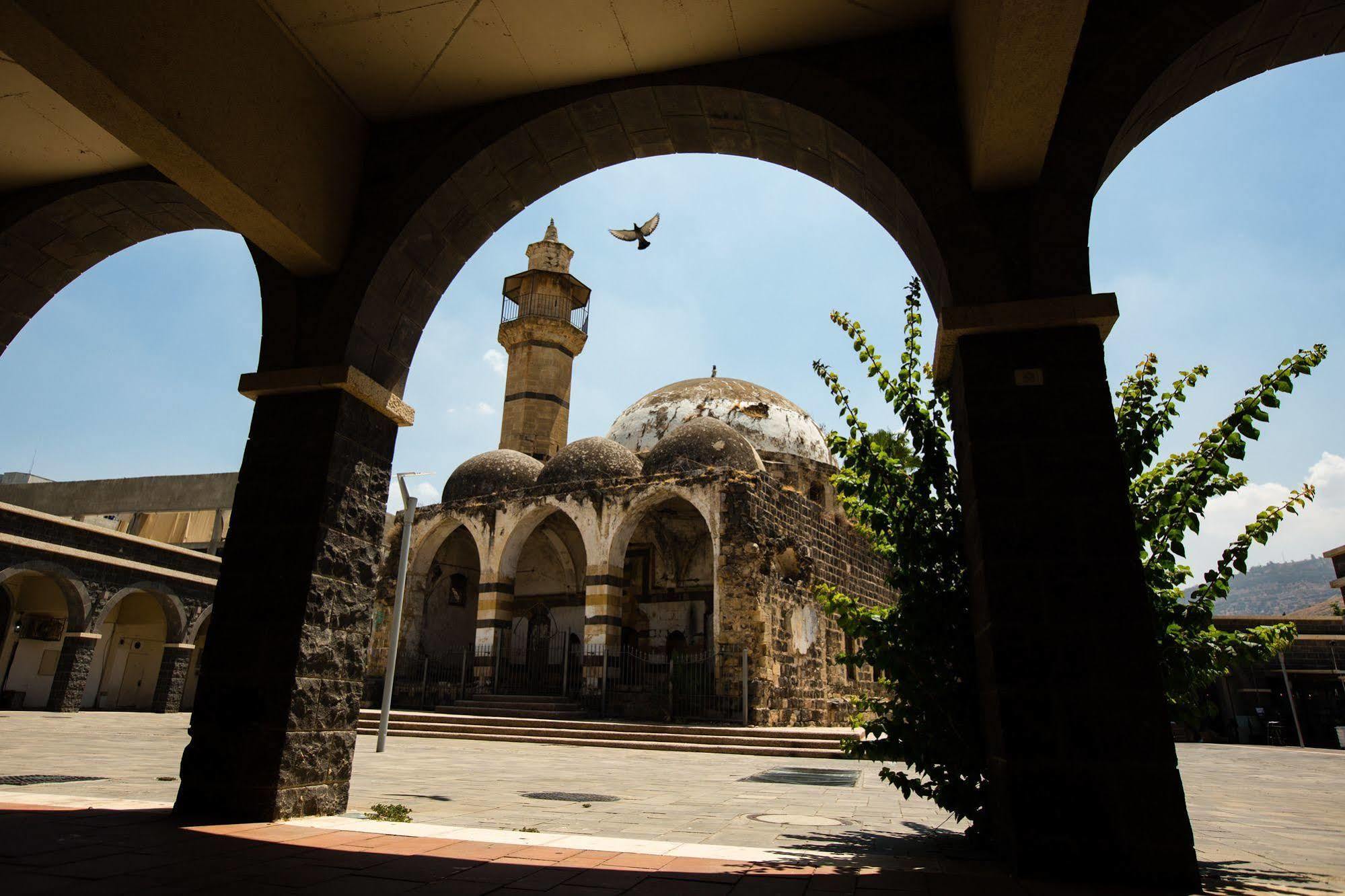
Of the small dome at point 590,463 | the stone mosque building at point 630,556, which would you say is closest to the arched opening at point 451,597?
the stone mosque building at point 630,556

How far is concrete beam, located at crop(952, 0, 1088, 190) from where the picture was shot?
8.75 ft

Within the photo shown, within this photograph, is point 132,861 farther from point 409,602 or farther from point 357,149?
point 409,602

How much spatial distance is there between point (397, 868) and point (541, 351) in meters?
20.2

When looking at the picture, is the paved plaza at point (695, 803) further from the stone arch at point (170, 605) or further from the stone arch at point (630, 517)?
the stone arch at point (170, 605)

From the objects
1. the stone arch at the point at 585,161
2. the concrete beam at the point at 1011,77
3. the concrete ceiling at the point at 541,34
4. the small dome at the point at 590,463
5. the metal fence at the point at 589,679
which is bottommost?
the metal fence at the point at 589,679

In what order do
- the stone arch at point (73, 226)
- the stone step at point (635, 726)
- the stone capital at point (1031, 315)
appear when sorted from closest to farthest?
the stone capital at point (1031, 315), the stone arch at point (73, 226), the stone step at point (635, 726)

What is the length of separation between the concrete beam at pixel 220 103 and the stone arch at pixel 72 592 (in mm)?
16127

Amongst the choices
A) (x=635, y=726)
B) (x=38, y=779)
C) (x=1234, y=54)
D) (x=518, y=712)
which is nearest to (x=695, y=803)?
(x=38, y=779)

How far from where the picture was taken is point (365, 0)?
3.72 meters

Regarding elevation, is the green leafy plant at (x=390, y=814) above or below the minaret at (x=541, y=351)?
below

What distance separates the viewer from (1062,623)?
2.96 m

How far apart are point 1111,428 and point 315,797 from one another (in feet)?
13.0

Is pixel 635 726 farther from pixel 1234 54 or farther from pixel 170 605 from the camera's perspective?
pixel 170 605

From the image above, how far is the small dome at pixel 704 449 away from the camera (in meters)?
16.9
